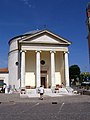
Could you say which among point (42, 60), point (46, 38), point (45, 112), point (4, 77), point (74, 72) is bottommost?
point (45, 112)

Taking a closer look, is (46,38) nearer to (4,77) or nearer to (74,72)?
(4,77)

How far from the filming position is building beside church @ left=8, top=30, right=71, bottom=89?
4191 centimetres

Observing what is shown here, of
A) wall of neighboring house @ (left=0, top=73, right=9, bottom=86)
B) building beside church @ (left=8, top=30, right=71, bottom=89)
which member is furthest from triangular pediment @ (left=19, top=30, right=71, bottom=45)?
wall of neighboring house @ (left=0, top=73, right=9, bottom=86)

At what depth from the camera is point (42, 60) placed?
4641 cm

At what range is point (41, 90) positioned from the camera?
25359mm

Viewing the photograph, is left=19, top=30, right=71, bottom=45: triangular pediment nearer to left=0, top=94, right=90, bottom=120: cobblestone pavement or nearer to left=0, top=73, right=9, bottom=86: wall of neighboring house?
left=0, top=73, right=9, bottom=86: wall of neighboring house

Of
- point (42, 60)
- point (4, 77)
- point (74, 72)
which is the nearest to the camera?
point (42, 60)

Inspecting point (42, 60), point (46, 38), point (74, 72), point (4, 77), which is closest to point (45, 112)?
point (46, 38)

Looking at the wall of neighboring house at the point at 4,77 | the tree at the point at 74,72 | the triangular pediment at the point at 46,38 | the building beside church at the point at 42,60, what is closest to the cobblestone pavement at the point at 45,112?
the building beside church at the point at 42,60

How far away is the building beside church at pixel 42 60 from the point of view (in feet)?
137

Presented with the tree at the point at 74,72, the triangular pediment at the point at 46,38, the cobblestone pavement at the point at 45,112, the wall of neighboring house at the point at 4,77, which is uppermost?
the triangular pediment at the point at 46,38

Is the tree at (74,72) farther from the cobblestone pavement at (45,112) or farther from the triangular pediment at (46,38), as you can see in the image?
the cobblestone pavement at (45,112)

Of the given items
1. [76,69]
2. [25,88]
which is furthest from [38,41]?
[76,69]

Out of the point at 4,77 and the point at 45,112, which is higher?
the point at 4,77
